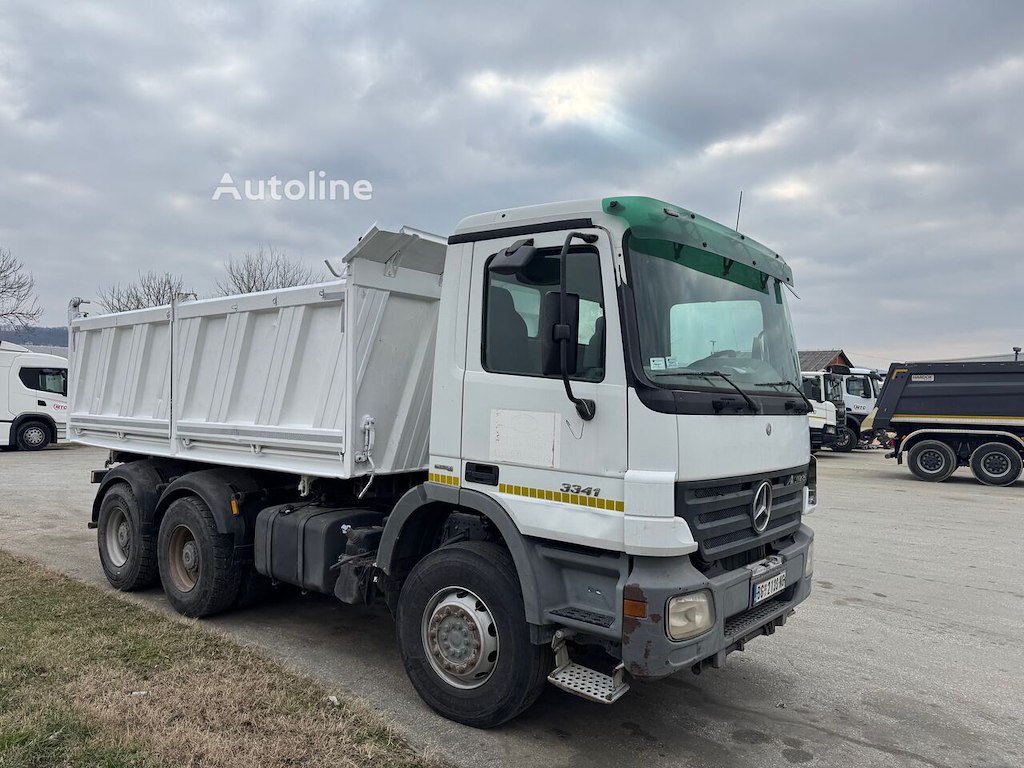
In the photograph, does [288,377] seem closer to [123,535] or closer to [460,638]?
[460,638]

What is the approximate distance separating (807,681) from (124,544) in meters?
5.66

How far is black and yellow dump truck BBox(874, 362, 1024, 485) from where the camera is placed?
50.3ft

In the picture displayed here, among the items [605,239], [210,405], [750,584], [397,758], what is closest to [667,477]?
[750,584]

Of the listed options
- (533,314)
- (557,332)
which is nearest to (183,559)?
(533,314)

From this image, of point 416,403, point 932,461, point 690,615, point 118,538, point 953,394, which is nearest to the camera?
point 690,615

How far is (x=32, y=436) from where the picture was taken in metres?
20.3

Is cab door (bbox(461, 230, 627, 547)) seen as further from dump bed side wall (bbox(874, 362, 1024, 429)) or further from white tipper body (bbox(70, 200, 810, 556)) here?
dump bed side wall (bbox(874, 362, 1024, 429))

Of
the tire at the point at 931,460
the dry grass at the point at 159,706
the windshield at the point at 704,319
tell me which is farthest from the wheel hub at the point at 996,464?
the dry grass at the point at 159,706

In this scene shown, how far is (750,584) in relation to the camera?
3668 mm

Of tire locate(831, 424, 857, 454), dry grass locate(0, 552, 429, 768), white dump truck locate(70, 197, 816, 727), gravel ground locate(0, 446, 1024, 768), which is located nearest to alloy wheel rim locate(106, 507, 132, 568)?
gravel ground locate(0, 446, 1024, 768)

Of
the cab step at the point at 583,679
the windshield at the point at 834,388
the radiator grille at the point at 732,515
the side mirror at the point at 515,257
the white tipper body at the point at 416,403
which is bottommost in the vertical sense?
the cab step at the point at 583,679

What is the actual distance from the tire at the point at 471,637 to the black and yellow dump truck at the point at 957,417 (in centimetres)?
1538

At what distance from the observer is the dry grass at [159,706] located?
343cm

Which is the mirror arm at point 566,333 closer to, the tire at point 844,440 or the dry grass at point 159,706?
the dry grass at point 159,706
